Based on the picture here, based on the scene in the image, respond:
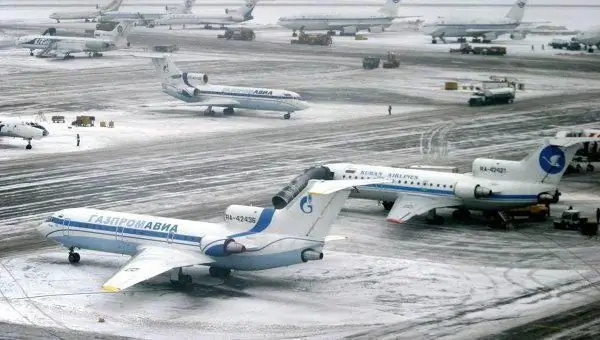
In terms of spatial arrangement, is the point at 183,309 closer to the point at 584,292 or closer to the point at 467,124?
the point at 584,292

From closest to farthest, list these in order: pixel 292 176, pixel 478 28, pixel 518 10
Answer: pixel 292 176 → pixel 478 28 → pixel 518 10

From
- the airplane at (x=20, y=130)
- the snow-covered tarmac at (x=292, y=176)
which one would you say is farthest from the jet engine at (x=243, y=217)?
the airplane at (x=20, y=130)

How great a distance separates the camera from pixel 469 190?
6531 cm

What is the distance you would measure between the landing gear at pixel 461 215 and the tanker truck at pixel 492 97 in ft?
166

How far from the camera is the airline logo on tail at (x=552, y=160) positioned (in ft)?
214

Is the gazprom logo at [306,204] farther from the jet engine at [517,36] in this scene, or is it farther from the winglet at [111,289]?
the jet engine at [517,36]

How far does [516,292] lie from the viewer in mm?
52250

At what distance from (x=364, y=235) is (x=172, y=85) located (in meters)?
55.0

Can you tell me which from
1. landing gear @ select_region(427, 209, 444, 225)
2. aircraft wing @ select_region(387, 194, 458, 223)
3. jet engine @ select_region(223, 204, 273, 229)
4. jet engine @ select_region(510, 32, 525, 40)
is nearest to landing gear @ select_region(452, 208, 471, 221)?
landing gear @ select_region(427, 209, 444, 225)

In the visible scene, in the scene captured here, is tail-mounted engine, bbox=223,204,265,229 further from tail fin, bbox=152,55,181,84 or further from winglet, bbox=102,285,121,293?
tail fin, bbox=152,55,181,84

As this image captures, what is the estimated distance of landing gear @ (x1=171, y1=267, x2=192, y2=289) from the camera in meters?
53.2

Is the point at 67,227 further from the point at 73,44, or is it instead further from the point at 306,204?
the point at 73,44

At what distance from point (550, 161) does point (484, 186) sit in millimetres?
4045

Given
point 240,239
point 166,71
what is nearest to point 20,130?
point 166,71
